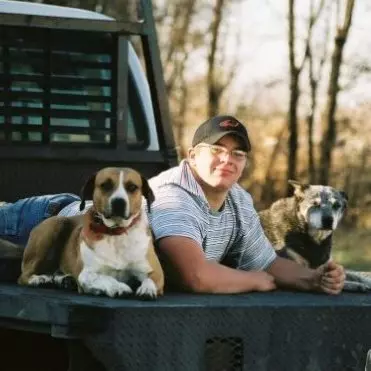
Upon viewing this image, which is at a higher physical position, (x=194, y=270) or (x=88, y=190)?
(x=88, y=190)

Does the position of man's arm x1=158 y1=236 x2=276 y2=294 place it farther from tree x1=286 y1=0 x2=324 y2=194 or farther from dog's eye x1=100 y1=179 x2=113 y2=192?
tree x1=286 y1=0 x2=324 y2=194

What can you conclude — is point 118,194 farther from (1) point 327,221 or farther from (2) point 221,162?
(1) point 327,221

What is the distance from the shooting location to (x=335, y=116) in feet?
70.3

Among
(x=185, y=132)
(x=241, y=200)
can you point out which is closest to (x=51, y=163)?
(x=241, y=200)

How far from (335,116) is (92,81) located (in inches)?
591

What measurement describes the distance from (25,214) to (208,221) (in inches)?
37.5

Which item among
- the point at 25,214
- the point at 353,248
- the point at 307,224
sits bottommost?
the point at 353,248

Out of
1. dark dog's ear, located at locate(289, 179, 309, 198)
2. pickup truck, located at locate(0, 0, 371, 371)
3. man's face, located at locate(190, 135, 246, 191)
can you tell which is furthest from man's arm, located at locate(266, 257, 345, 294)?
dark dog's ear, located at locate(289, 179, 309, 198)

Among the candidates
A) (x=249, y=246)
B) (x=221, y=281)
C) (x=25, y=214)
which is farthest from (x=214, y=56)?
(x=221, y=281)

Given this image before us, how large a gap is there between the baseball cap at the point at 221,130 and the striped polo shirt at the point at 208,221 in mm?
185

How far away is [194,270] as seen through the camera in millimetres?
4750

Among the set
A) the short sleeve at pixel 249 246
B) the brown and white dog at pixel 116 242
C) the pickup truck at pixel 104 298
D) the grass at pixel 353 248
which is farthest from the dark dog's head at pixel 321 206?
the grass at pixel 353 248

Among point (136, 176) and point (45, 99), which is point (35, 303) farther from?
point (45, 99)

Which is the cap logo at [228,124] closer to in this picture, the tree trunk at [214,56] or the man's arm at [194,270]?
the man's arm at [194,270]
